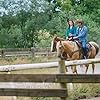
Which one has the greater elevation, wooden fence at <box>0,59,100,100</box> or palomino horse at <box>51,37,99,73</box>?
palomino horse at <box>51,37,99,73</box>

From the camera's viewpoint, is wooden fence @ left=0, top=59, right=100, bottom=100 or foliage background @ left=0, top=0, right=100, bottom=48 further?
foliage background @ left=0, top=0, right=100, bottom=48

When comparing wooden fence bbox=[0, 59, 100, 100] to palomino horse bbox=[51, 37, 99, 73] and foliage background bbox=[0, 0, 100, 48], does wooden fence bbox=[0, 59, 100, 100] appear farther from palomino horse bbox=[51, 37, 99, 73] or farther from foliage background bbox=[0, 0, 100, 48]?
foliage background bbox=[0, 0, 100, 48]

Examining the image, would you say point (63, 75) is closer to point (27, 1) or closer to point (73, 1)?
point (27, 1)

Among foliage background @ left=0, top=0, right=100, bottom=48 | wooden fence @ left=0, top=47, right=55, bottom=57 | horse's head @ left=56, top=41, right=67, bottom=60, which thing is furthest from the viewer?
foliage background @ left=0, top=0, right=100, bottom=48

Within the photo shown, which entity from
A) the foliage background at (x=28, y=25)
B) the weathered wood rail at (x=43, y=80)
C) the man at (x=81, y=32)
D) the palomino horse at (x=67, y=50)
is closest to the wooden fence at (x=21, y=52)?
the foliage background at (x=28, y=25)

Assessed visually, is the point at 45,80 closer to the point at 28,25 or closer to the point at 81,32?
the point at 81,32

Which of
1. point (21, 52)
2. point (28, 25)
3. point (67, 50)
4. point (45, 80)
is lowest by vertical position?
point (21, 52)

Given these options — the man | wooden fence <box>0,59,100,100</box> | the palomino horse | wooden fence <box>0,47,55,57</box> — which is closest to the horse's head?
the palomino horse

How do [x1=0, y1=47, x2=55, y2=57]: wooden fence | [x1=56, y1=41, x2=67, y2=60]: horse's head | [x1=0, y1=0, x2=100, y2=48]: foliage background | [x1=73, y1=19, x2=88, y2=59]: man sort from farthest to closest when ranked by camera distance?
[x1=0, y1=0, x2=100, y2=48]: foliage background, [x1=0, y1=47, x2=55, y2=57]: wooden fence, [x1=56, y1=41, x2=67, y2=60]: horse's head, [x1=73, y1=19, x2=88, y2=59]: man

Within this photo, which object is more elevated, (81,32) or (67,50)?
(81,32)

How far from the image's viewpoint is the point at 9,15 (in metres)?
46.7

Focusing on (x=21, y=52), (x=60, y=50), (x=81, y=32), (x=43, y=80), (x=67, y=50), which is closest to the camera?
(x=43, y=80)

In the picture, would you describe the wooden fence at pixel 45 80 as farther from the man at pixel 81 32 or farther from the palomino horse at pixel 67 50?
the palomino horse at pixel 67 50

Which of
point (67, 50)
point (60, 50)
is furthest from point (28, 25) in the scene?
point (60, 50)
